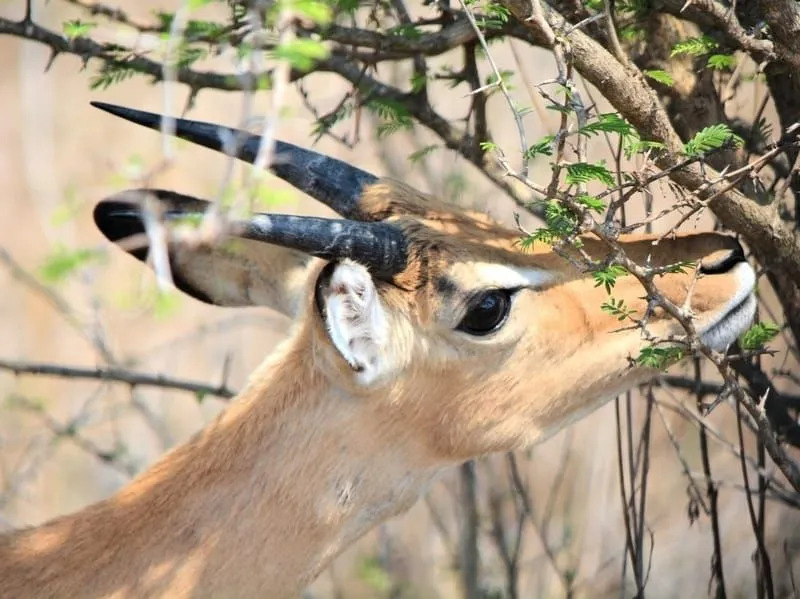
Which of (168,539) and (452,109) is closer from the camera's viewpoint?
(168,539)

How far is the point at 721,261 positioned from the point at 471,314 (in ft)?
2.64

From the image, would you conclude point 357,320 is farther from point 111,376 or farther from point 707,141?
point 111,376

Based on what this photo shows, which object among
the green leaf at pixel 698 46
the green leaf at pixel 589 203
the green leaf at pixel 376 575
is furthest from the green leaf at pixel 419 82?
the green leaf at pixel 376 575

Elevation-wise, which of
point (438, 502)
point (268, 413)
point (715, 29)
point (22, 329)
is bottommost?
point (268, 413)

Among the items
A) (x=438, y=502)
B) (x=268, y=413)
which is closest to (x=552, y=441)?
(x=438, y=502)

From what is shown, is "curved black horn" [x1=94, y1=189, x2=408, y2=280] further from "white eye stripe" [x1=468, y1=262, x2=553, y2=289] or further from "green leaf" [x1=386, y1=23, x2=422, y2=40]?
"green leaf" [x1=386, y1=23, x2=422, y2=40]

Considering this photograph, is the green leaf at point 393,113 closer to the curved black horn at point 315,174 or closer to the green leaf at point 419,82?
the green leaf at point 419,82

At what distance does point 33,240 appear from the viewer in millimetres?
11672

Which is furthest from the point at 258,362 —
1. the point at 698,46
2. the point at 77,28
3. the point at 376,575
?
the point at 698,46

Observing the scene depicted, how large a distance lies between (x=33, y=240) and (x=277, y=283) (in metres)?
7.66

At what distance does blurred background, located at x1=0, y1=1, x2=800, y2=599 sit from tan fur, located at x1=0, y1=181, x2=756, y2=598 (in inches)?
29.9

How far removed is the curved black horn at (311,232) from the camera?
11.5ft

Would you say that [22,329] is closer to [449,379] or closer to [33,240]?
[33,240]

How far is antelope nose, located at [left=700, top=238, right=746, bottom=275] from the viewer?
3.90 m
